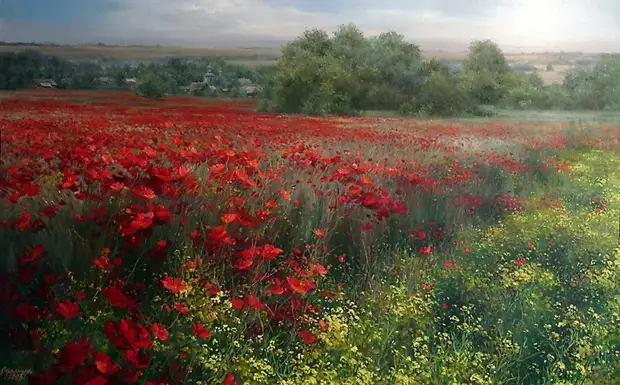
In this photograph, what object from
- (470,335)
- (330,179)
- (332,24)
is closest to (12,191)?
(330,179)

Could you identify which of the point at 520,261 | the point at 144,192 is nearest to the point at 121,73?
the point at 144,192

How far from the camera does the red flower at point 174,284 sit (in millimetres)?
1860

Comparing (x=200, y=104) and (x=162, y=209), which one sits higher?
(x=200, y=104)

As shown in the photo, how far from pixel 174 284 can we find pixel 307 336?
0.48 metres

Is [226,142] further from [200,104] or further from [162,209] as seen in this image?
[162,209]

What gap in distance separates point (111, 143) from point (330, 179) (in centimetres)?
81

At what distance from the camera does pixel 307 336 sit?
2041mm

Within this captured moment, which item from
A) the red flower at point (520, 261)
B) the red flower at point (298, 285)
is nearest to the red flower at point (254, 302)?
the red flower at point (298, 285)

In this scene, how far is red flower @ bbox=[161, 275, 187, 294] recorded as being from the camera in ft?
6.10

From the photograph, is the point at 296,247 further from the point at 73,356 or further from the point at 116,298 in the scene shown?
the point at 73,356

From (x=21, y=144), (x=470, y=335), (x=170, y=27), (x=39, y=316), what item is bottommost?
(x=470, y=335)

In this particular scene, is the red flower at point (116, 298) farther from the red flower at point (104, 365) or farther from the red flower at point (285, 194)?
the red flower at point (285, 194)

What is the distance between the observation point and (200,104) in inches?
88.3
